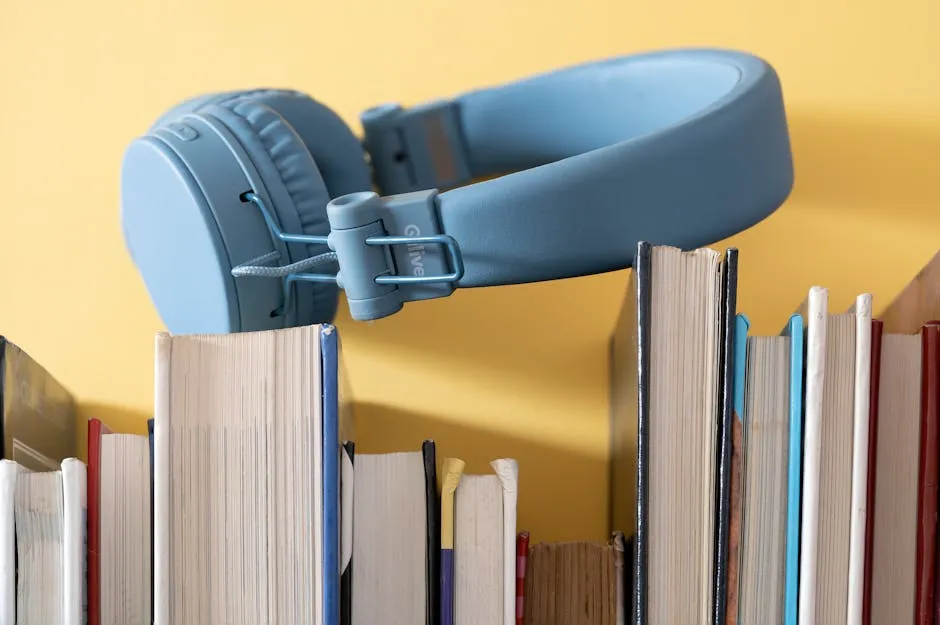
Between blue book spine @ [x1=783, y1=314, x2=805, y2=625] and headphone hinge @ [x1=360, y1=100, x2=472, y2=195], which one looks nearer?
blue book spine @ [x1=783, y1=314, x2=805, y2=625]

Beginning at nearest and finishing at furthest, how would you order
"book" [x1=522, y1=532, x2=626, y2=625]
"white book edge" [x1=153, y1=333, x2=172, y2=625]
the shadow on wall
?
1. "white book edge" [x1=153, y1=333, x2=172, y2=625]
2. "book" [x1=522, y1=532, x2=626, y2=625]
3. the shadow on wall

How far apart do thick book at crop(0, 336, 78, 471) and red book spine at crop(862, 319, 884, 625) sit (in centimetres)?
48

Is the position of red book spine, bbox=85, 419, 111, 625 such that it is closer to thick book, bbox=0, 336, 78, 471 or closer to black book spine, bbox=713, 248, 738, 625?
thick book, bbox=0, 336, 78, 471

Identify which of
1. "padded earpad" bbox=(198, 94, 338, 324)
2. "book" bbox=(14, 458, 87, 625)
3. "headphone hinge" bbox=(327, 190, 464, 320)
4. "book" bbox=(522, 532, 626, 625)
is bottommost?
"book" bbox=(522, 532, 626, 625)

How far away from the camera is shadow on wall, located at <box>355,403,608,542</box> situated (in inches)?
31.2

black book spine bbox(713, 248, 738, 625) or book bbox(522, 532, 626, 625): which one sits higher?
black book spine bbox(713, 248, 738, 625)

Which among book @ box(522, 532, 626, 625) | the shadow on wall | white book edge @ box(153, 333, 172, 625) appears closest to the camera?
white book edge @ box(153, 333, 172, 625)

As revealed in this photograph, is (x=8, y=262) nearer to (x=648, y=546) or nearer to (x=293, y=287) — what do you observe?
(x=293, y=287)

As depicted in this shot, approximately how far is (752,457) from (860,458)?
0.18ft

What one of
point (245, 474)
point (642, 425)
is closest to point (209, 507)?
point (245, 474)

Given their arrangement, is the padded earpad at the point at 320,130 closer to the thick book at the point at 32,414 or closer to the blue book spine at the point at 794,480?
the thick book at the point at 32,414

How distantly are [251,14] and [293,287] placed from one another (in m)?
0.29

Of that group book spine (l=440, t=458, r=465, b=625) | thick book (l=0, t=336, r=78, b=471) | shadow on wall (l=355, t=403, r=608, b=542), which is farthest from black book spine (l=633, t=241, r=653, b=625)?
thick book (l=0, t=336, r=78, b=471)

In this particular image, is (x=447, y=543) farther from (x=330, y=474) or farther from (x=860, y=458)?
(x=860, y=458)
